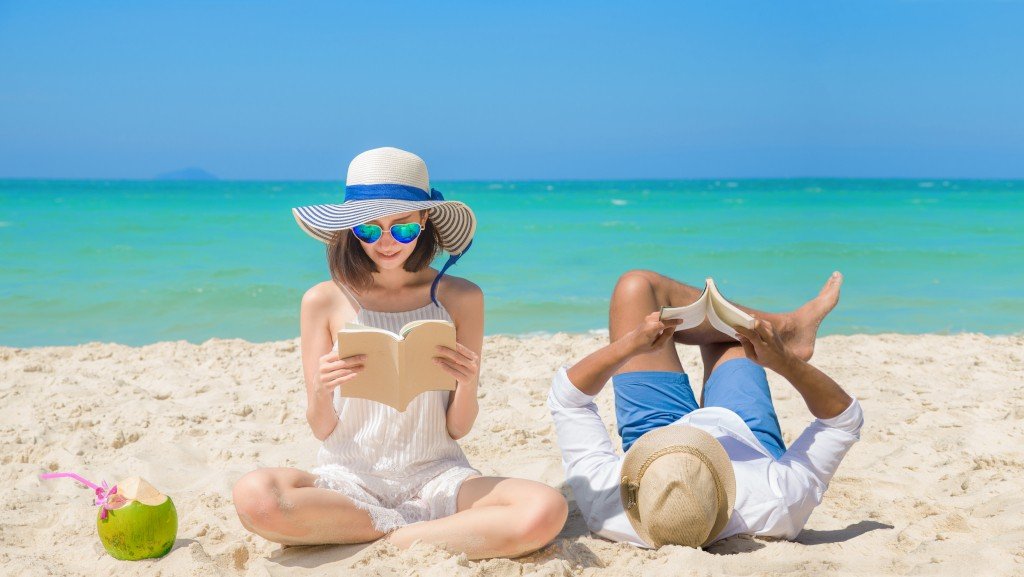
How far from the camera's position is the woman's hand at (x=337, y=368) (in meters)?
2.94

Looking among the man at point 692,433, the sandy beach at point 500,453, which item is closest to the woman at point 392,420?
the sandy beach at point 500,453

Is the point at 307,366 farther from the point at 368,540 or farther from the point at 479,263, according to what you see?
the point at 479,263

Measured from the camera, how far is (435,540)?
10.3 feet

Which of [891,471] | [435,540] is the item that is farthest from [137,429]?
[891,471]

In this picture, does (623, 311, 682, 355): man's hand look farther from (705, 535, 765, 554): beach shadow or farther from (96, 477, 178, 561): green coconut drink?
(96, 477, 178, 561): green coconut drink

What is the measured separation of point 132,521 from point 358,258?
1209 millimetres

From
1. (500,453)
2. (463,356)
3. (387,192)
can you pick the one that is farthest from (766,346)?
(500,453)

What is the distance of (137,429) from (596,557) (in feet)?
9.50

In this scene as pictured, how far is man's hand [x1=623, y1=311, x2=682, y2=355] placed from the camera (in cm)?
302

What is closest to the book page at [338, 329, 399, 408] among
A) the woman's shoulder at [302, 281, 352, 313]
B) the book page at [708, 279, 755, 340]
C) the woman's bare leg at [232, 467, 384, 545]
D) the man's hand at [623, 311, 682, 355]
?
the woman's bare leg at [232, 467, 384, 545]

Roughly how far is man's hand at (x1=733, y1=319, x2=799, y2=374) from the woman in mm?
874

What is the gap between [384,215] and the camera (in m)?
3.16

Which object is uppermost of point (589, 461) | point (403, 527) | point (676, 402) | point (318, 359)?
point (318, 359)

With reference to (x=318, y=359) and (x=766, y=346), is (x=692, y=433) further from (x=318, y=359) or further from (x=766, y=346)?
(x=318, y=359)
